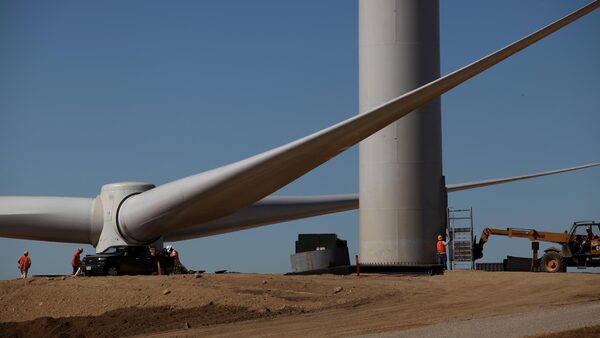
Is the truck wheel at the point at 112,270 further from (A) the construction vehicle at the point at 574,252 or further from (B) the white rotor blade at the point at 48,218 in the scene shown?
(A) the construction vehicle at the point at 574,252

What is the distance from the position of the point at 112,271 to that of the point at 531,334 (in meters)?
18.4

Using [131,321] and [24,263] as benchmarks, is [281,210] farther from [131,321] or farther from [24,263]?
[131,321]

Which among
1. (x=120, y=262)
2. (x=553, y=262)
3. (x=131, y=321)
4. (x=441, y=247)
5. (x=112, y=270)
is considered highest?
(x=441, y=247)

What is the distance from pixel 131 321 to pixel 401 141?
516 inches

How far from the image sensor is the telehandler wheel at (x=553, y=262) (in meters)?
32.9

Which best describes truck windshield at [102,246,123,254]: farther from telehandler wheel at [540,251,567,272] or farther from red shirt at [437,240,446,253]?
telehandler wheel at [540,251,567,272]

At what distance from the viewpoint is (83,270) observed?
30328 mm

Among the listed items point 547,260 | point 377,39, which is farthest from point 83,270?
point 547,260

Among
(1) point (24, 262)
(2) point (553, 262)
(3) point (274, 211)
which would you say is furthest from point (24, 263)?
(2) point (553, 262)

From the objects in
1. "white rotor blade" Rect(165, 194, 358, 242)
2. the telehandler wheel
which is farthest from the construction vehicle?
"white rotor blade" Rect(165, 194, 358, 242)

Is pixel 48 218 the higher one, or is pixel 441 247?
pixel 48 218

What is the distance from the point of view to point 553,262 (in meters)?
33.4

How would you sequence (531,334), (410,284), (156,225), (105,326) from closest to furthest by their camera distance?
(531,334), (105,326), (410,284), (156,225)

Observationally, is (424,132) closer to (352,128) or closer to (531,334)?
(352,128)
